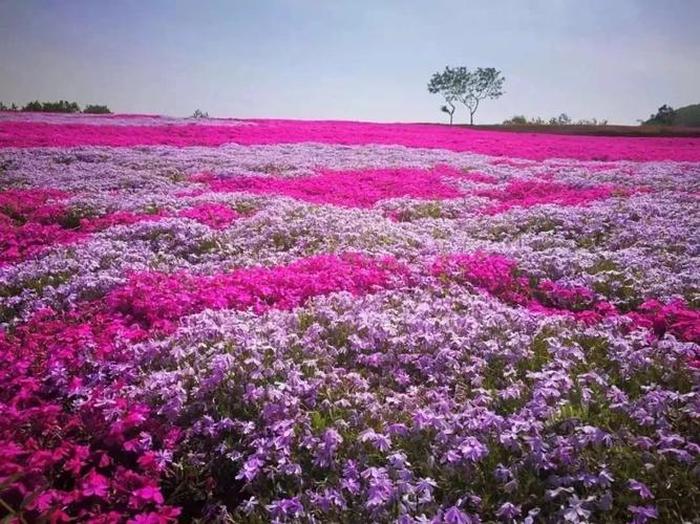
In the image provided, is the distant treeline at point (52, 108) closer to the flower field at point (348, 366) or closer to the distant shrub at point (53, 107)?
the distant shrub at point (53, 107)

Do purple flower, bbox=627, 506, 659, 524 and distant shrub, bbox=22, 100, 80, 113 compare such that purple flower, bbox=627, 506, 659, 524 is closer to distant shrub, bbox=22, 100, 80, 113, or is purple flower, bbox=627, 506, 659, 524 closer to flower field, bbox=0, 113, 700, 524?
flower field, bbox=0, 113, 700, 524

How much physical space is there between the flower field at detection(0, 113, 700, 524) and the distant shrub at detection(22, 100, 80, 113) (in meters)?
59.4

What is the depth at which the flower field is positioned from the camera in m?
4.00

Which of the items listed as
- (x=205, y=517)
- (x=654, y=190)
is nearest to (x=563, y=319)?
(x=205, y=517)

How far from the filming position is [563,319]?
6.95 m

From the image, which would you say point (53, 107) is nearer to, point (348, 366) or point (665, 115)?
point (348, 366)

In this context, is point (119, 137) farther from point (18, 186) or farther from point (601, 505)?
point (601, 505)

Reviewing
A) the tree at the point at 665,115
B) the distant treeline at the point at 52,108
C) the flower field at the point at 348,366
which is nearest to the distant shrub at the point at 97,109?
the distant treeline at the point at 52,108

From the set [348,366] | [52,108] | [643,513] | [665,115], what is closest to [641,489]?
[643,513]

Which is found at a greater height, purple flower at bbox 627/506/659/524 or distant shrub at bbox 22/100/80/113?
distant shrub at bbox 22/100/80/113

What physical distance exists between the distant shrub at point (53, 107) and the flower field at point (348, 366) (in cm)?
5938

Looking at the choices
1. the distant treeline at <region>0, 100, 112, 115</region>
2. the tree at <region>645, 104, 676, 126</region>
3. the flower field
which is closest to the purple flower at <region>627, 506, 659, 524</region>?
the flower field

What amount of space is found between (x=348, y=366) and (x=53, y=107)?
239ft

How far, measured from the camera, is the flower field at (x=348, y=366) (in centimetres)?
400
